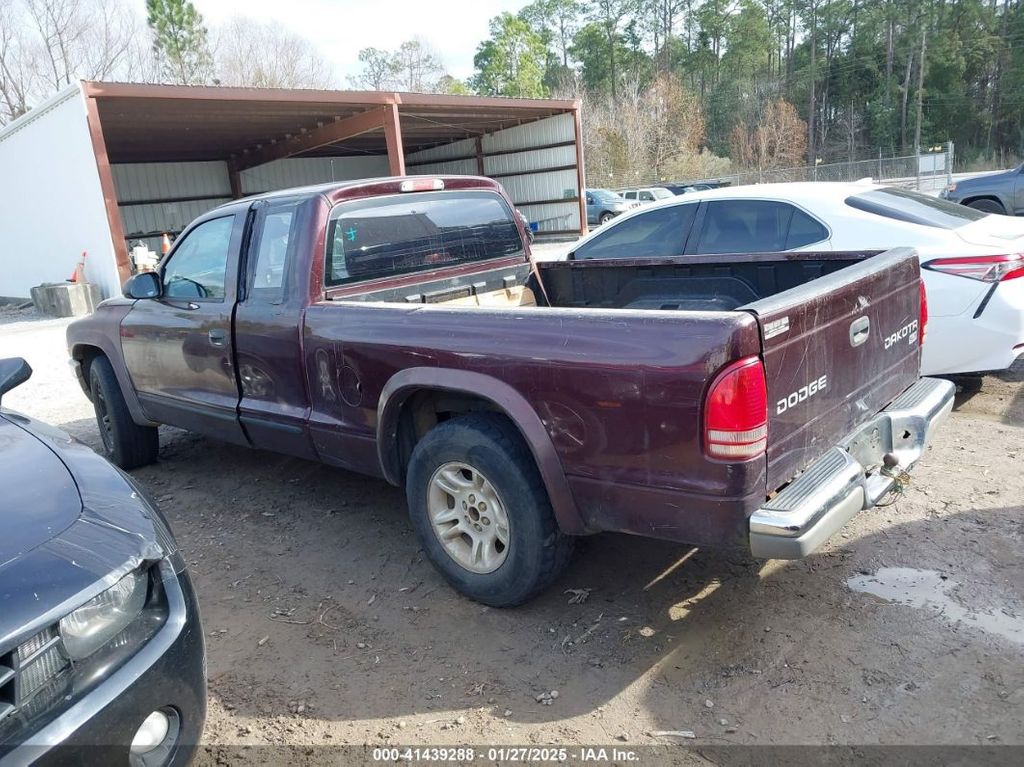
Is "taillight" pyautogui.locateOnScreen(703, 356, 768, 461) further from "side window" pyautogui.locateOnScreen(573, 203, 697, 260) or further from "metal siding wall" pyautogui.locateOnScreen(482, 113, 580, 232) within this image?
"metal siding wall" pyautogui.locateOnScreen(482, 113, 580, 232)

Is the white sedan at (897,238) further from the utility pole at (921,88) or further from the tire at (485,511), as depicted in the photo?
the utility pole at (921,88)

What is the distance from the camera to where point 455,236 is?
470cm

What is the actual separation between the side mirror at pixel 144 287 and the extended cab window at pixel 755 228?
397 centimetres

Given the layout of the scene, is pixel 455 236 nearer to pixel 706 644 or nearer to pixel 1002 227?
pixel 706 644

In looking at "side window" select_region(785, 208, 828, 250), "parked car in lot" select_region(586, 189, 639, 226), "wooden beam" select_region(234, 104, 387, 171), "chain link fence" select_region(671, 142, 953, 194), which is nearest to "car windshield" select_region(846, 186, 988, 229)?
"side window" select_region(785, 208, 828, 250)

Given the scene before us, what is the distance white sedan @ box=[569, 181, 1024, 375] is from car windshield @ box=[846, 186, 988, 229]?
0.01 m

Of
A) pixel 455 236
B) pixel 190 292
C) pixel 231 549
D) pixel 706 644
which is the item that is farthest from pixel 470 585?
pixel 190 292

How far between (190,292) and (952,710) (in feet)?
14.3

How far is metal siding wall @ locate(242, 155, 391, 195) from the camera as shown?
29797mm

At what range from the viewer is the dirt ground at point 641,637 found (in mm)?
2693

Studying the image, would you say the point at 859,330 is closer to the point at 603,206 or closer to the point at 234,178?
the point at 603,206

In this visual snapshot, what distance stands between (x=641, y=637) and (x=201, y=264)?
341 centimetres

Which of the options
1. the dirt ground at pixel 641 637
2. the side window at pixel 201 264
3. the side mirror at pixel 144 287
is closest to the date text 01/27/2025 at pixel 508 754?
the dirt ground at pixel 641 637

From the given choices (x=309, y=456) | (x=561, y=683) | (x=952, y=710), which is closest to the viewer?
(x=952, y=710)
